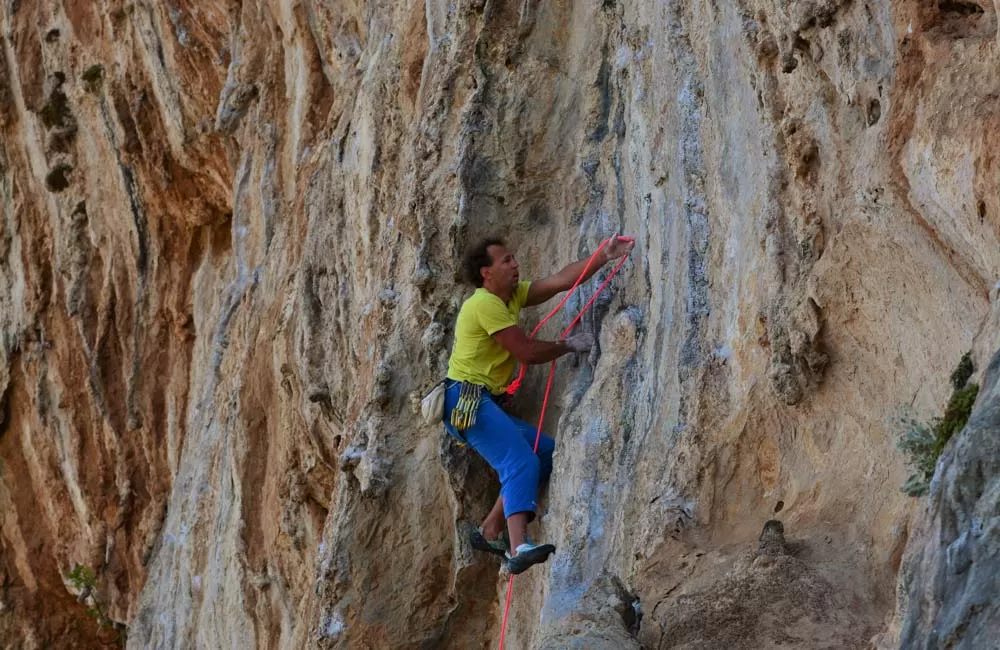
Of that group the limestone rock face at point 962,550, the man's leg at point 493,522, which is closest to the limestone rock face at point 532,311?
the limestone rock face at point 962,550

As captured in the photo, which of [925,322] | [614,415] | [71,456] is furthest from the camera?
[71,456]

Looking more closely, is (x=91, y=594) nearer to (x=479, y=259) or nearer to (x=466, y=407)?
(x=466, y=407)

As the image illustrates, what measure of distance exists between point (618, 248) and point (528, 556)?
1984 millimetres

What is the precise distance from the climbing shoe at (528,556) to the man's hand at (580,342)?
129 cm

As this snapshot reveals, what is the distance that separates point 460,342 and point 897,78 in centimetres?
311

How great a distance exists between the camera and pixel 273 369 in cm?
1183

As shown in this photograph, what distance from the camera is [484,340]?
786 centimetres

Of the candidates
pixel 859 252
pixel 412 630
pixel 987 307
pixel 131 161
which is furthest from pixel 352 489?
pixel 131 161

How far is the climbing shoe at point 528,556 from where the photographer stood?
704cm

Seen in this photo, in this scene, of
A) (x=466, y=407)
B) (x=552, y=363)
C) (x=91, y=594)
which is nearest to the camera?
(x=466, y=407)

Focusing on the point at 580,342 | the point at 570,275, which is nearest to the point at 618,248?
the point at 570,275

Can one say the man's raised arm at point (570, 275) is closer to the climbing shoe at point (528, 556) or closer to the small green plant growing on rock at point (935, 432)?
the climbing shoe at point (528, 556)

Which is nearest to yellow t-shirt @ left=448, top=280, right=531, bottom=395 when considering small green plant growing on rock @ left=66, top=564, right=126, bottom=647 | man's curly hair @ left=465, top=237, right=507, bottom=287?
man's curly hair @ left=465, top=237, right=507, bottom=287

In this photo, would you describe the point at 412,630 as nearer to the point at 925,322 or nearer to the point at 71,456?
the point at 925,322
